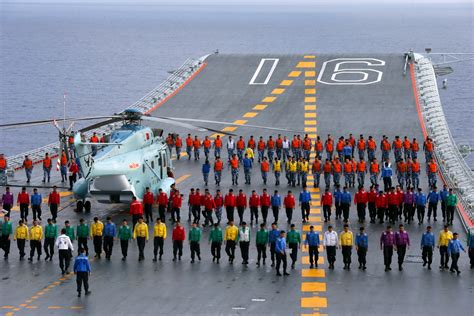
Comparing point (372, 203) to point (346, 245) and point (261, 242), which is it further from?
point (261, 242)

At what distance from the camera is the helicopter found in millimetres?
39625

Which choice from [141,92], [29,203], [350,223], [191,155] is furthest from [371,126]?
[141,92]

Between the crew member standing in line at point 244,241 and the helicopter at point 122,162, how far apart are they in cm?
596

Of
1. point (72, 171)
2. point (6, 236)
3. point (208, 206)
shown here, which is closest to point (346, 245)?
point (208, 206)

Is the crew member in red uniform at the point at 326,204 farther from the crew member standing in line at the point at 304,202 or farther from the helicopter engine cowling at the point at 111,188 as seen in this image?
the helicopter engine cowling at the point at 111,188

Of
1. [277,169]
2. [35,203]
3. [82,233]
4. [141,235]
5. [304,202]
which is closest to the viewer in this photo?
[141,235]

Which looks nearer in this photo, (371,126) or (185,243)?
(185,243)

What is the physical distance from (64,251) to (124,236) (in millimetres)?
2640

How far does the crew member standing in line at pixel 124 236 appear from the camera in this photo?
3509 cm

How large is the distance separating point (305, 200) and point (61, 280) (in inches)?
447

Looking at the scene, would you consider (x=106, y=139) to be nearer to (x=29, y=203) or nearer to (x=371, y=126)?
Answer: (x=29, y=203)

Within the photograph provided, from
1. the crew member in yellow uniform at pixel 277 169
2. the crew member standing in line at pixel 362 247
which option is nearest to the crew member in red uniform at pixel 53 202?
the crew member in yellow uniform at pixel 277 169

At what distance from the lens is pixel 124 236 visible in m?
35.1

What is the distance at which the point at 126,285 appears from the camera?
31984 mm
